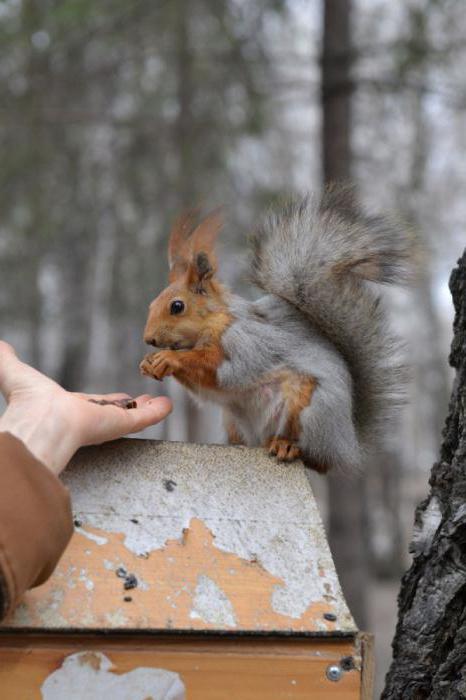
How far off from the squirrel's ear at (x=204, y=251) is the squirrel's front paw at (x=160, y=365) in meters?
0.22

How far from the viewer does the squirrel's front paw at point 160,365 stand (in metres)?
1.56

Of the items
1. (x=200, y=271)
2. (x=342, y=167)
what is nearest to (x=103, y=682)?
(x=200, y=271)

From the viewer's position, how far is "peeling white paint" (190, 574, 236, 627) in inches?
43.1

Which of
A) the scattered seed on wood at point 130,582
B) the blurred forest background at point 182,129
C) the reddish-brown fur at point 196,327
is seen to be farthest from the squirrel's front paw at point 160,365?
the blurred forest background at point 182,129

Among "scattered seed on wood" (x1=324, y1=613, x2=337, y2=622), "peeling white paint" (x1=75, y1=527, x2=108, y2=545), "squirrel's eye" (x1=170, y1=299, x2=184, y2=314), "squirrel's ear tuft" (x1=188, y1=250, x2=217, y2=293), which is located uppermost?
"squirrel's ear tuft" (x1=188, y1=250, x2=217, y2=293)

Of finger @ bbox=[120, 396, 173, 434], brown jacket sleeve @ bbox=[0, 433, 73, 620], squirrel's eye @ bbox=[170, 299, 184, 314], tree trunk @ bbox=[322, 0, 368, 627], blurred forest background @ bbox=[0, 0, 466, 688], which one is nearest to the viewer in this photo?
brown jacket sleeve @ bbox=[0, 433, 73, 620]

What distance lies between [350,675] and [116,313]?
196 inches

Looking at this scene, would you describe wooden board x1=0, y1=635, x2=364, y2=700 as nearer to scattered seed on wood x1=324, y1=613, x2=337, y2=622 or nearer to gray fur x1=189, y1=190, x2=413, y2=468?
scattered seed on wood x1=324, y1=613, x2=337, y2=622

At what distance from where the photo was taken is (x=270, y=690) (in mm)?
1100

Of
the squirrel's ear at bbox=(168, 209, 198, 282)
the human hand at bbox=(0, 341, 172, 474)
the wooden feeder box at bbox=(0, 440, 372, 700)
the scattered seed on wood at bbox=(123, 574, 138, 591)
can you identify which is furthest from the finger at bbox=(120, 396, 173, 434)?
the squirrel's ear at bbox=(168, 209, 198, 282)

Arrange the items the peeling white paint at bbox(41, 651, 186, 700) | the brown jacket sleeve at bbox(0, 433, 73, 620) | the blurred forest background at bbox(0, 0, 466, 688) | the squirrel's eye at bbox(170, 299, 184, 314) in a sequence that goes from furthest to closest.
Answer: the blurred forest background at bbox(0, 0, 466, 688)
the squirrel's eye at bbox(170, 299, 184, 314)
the peeling white paint at bbox(41, 651, 186, 700)
the brown jacket sleeve at bbox(0, 433, 73, 620)

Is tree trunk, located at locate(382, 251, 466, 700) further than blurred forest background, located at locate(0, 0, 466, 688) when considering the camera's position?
No

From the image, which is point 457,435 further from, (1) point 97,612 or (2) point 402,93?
(2) point 402,93

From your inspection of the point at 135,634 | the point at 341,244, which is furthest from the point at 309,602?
the point at 341,244
